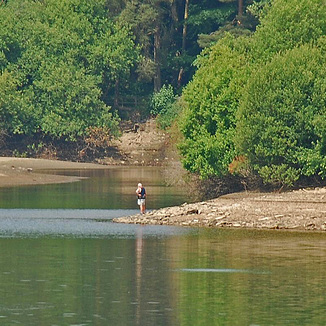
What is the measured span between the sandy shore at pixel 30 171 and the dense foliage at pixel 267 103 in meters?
20.5

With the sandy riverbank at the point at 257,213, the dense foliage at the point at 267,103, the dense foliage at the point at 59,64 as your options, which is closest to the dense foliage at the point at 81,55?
the dense foliage at the point at 59,64

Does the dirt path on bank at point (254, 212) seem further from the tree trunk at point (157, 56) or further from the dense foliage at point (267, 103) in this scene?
the tree trunk at point (157, 56)

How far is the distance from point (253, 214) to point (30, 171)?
50.0 meters

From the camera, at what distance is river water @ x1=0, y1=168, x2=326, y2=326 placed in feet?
109

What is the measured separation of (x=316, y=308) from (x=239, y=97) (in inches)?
1584

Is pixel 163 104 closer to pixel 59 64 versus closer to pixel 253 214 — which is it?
pixel 59 64

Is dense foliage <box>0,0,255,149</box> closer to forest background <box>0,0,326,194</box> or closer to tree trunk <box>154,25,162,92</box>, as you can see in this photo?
tree trunk <box>154,25,162,92</box>

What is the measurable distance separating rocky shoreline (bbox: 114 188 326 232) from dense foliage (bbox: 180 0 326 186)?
241 inches

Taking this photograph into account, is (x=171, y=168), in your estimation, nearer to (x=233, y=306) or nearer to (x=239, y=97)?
(x=239, y=97)

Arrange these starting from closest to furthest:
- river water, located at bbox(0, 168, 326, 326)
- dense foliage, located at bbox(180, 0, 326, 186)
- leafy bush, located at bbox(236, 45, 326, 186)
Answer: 1. river water, located at bbox(0, 168, 326, 326)
2. leafy bush, located at bbox(236, 45, 326, 186)
3. dense foliage, located at bbox(180, 0, 326, 186)

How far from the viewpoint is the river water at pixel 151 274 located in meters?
33.3

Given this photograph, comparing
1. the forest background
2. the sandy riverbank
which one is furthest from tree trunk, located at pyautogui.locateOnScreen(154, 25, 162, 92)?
the sandy riverbank

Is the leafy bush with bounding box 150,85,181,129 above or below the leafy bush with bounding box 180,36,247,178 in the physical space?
above

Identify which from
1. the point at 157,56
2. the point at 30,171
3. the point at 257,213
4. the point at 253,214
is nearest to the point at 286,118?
the point at 257,213
